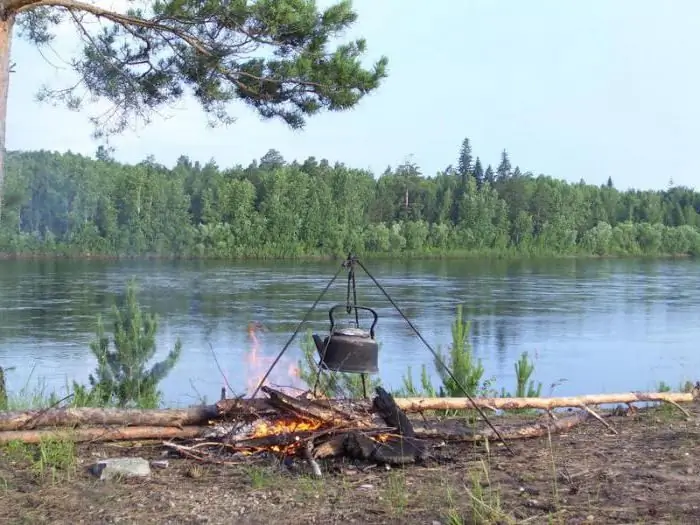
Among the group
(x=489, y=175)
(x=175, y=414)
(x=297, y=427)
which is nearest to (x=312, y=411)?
(x=297, y=427)

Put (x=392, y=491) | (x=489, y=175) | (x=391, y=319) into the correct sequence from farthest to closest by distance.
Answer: (x=489, y=175), (x=391, y=319), (x=392, y=491)

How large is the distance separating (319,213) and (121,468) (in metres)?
54.4

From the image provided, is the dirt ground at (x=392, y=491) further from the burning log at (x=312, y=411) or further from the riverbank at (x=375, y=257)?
the riverbank at (x=375, y=257)

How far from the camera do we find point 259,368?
46.5 ft

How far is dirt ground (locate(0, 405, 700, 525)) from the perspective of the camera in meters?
3.75

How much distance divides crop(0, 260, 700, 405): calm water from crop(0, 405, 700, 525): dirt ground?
9.93 ft

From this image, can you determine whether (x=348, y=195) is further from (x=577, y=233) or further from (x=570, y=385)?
(x=570, y=385)

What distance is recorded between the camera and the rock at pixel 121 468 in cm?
436

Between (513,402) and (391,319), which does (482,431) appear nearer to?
(513,402)

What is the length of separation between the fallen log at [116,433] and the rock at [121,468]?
1.90 ft

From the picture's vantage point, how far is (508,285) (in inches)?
1420

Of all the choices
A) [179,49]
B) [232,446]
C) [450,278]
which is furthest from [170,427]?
[450,278]

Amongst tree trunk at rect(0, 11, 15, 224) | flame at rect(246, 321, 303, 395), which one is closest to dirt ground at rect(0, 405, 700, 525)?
tree trunk at rect(0, 11, 15, 224)

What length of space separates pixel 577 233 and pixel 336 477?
65414mm
